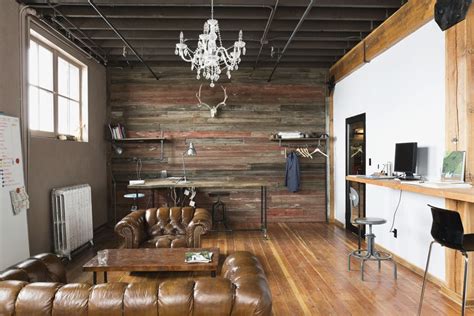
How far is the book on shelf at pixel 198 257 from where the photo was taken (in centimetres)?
337

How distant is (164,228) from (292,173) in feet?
10.8

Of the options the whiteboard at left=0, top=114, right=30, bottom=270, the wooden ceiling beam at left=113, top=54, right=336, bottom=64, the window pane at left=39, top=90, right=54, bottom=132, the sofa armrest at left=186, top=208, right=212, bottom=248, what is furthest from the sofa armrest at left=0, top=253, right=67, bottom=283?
the wooden ceiling beam at left=113, top=54, right=336, bottom=64

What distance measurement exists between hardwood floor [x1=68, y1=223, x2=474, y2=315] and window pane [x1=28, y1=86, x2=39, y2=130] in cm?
197

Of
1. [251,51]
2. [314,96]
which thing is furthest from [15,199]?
[314,96]

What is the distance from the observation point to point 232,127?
23.5 ft

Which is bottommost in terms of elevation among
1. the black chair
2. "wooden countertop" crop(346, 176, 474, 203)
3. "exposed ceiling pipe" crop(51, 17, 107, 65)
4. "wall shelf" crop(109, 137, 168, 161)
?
the black chair

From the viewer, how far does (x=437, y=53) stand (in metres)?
3.66

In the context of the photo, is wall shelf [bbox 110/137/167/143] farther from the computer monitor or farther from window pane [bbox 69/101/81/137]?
the computer monitor

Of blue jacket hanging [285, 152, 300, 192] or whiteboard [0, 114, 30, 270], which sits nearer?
whiteboard [0, 114, 30, 270]

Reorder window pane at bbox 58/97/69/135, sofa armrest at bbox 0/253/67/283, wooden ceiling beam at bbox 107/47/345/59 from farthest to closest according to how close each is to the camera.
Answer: wooden ceiling beam at bbox 107/47/345/59
window pane at bbox 58/97/69/135
sofa armrest at bbox 0/253/67/283

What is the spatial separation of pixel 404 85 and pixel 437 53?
2.51 ft

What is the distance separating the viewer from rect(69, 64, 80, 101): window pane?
5.63 metres

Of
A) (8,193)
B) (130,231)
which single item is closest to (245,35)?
(130,231)

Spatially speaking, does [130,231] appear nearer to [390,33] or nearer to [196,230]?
[196,230]
